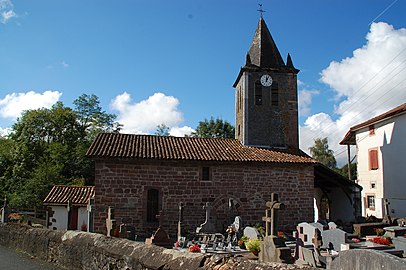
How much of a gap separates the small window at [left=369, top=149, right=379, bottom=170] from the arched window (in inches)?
599

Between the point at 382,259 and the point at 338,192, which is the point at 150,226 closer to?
the point at 338,192

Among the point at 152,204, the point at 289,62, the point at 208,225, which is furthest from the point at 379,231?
the point at 289,62

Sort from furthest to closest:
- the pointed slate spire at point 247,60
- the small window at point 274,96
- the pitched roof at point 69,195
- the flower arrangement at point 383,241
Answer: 1. the pointed slate spire at point 247,60
2. the small window at point 274,96
3. the pitched roof at point 69,195
4. the flower arrangement at point 383,241

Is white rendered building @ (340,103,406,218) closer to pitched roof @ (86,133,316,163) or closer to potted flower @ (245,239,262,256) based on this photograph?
pitched roof @ (86,133,316,163)

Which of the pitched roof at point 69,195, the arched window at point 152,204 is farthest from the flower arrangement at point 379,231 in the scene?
the pitched roof at point 69,195

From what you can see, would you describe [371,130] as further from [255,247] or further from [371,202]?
[255,247]

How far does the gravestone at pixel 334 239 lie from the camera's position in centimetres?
1221

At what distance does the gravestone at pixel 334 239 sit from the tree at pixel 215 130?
A: 38.4m

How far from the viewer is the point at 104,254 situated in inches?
210

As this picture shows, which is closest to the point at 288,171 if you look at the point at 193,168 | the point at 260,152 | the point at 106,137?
the point at 260,152

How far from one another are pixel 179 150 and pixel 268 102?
725 centimetres

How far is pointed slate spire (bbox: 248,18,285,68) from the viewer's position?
23.0m

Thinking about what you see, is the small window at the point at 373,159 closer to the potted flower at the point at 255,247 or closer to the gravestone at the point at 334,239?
the gravestone at the point at 334,239

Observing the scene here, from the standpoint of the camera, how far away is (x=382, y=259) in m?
3.28
